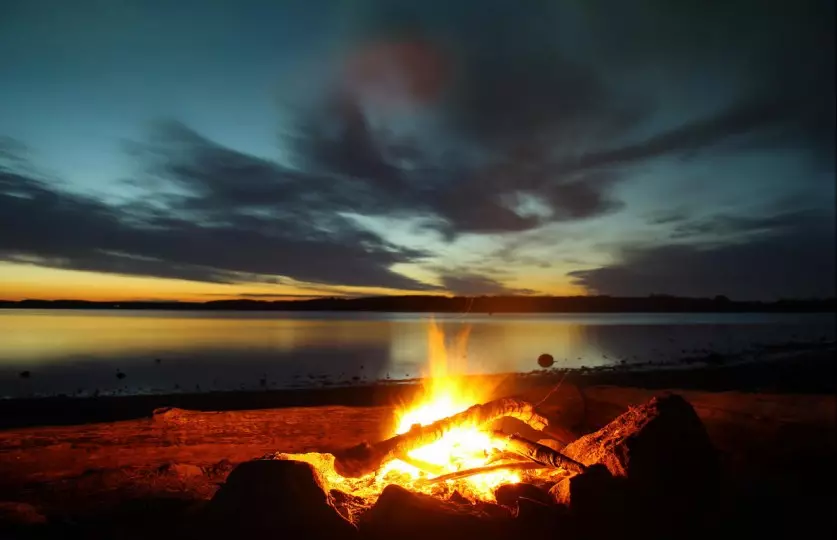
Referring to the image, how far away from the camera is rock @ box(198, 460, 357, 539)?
480 centimetres

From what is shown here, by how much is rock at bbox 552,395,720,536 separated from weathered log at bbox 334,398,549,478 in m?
1.34

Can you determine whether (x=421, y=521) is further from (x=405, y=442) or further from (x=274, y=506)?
(x=405, y=442)

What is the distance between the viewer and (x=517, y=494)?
5473 mm

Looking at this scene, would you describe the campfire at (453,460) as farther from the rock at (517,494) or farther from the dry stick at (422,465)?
the rock at (517,494)

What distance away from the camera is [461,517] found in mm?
4910

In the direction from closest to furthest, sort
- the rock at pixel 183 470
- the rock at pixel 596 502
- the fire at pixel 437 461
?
1. the rock at pixel 596 502
2. the fire at pixel 437 461
3. the rock at pixel 183 470

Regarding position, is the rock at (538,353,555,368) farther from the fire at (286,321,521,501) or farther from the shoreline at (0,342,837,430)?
the fire at (286,321,521,501)

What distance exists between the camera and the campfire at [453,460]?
5.79m

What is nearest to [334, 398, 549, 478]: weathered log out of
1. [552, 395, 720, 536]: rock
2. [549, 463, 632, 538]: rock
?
[552, 395, 720, 536]: rock

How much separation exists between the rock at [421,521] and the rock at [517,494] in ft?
1.32

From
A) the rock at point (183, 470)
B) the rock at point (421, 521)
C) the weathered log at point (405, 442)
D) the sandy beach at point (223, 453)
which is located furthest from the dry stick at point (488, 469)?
the rock at point (183, 470)

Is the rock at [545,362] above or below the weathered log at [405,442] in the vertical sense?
below

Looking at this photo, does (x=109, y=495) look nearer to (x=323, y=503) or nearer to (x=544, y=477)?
(x=323, y=503)

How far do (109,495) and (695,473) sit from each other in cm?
656
